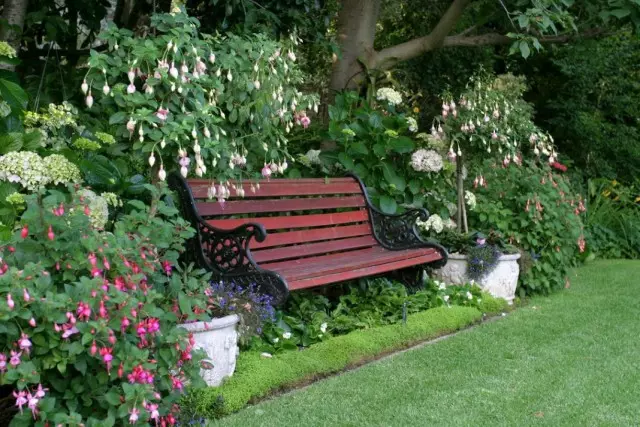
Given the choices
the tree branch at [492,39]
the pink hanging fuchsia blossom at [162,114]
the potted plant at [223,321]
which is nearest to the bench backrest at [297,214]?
the potted plant at [223,321]

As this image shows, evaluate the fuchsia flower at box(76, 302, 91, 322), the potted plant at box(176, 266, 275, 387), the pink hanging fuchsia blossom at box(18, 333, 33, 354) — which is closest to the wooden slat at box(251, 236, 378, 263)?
the potted plant at box(176, 266, 275, 387)

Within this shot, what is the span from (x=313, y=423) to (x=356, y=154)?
3.71m

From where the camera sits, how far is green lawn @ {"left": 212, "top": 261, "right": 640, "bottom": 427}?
12.2ft

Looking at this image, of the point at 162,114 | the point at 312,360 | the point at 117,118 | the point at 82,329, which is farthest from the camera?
the point at 312,360

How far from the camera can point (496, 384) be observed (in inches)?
168

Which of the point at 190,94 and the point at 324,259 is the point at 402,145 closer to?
the point at 324,259

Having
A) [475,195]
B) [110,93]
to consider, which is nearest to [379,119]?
[475,195]

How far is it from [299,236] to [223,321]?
5.75 feet

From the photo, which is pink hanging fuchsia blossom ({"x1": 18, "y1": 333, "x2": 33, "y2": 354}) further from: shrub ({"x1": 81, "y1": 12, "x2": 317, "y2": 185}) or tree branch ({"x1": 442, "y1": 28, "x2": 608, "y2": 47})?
tree branch ({"x1": 442, "y1": 28, "x2": 608, "y2": 47})

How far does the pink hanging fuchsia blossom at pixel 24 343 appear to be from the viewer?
2576 mm

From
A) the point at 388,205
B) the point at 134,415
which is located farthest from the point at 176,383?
the point at 388,205

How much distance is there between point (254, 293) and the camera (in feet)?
14.8

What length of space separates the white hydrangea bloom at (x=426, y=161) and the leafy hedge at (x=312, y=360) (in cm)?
150

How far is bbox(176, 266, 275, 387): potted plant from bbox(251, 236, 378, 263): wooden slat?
23.2 inches
